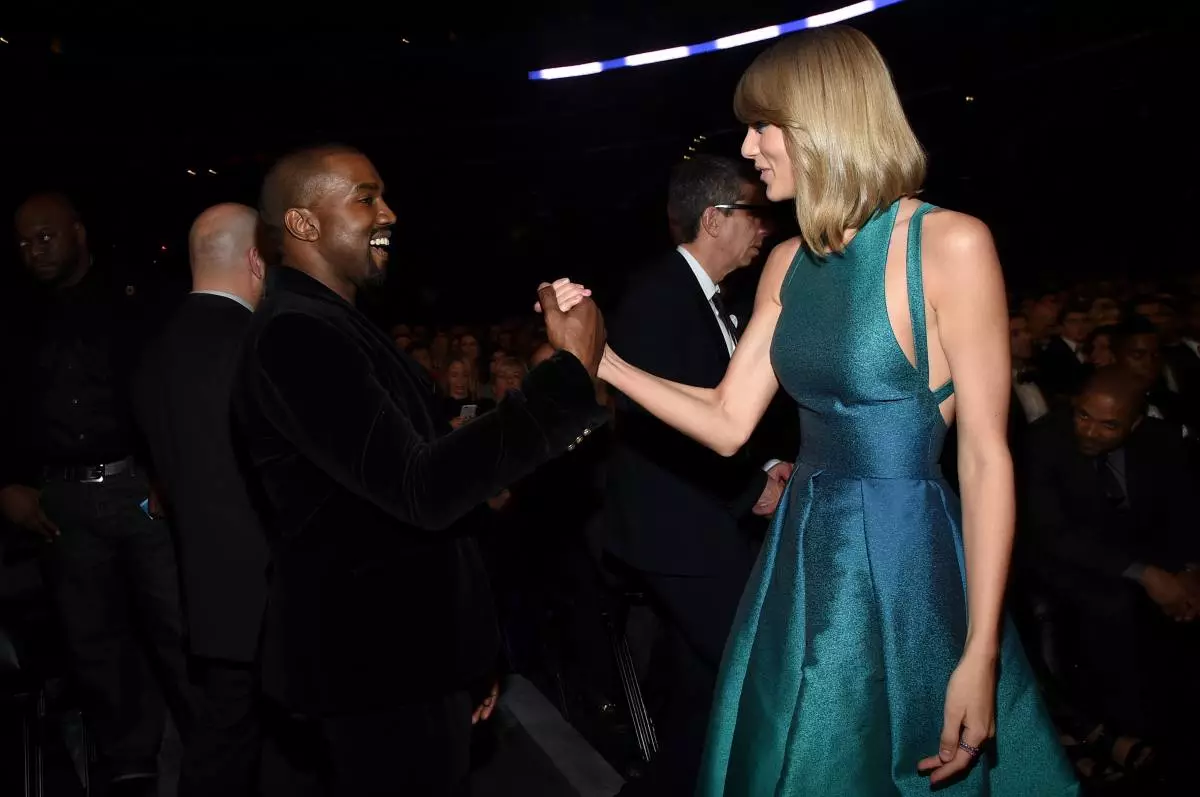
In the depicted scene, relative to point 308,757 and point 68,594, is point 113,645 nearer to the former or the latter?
point 68,594

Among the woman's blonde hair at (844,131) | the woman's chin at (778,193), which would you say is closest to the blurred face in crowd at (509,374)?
the woman's chin at (778,193)

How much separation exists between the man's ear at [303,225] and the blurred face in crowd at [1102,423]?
2.95 m

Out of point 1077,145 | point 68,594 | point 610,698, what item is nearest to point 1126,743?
point 610,698

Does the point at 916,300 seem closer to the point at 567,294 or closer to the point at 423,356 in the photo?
the point at 567,294

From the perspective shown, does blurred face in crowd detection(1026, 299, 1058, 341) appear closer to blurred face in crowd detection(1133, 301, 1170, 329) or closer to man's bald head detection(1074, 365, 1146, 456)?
blurred face in crowd detection(1133, 301, 1170, 329)

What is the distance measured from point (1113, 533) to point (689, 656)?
1.69 metres

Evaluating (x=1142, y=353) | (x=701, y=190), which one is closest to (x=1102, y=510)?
(x=701, y=190)

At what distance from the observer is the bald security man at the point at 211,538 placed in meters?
2.77

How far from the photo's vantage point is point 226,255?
2.95m

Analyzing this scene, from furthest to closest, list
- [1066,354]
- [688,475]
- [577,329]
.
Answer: [1066,354], [688,475], [577,329]

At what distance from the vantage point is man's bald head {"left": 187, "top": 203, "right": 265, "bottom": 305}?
→ 294 centimetres

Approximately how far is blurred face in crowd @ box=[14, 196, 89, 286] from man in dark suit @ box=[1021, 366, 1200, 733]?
3.45 metres

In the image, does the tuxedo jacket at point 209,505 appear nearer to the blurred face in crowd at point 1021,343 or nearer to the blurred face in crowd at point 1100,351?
the blurred face in crowd at point 1100,351

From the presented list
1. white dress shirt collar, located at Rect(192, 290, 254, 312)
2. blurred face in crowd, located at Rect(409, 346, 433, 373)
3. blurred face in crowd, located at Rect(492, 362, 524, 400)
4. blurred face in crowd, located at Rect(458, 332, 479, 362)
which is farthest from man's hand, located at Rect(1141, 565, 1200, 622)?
blurred face in crowd, located at Rect(409, 346, 433, 373)
